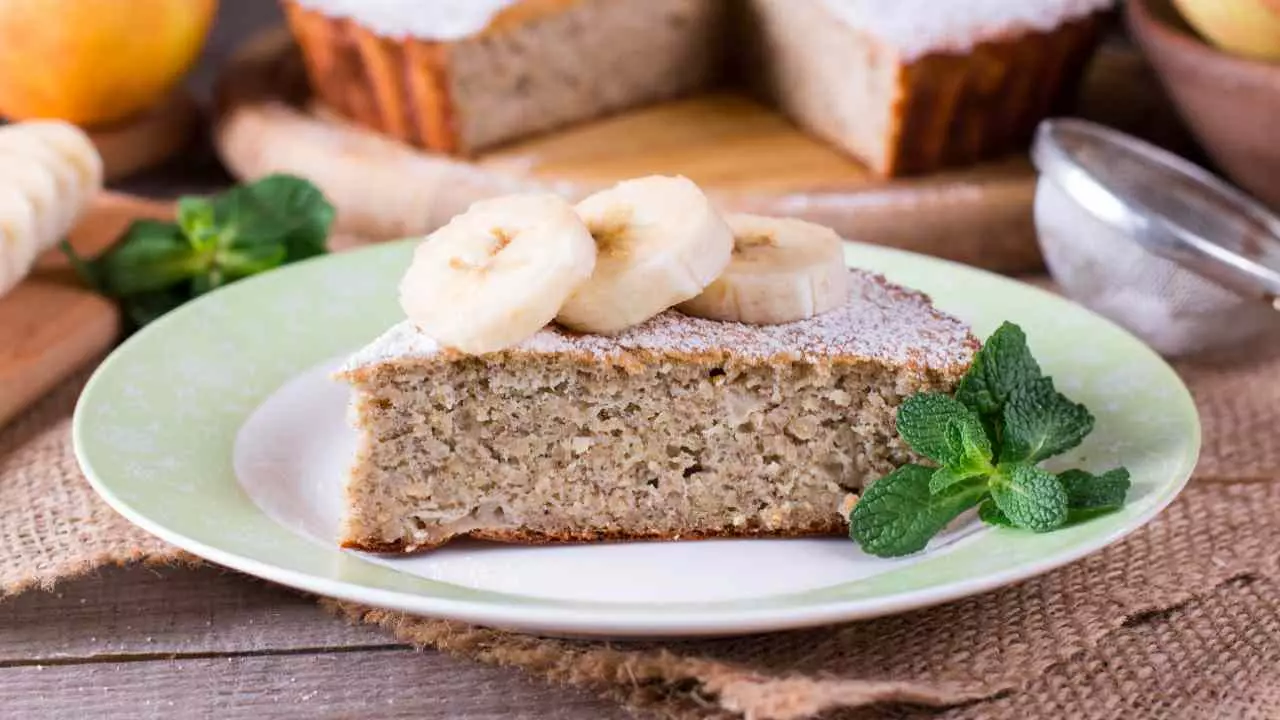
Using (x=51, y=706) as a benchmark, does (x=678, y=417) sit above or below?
above

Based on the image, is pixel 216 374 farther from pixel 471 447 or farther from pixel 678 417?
pixel 678 417

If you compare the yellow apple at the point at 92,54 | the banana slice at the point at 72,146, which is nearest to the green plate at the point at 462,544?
the banana slice at the point at 72,146

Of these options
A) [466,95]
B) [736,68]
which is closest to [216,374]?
[466,95]

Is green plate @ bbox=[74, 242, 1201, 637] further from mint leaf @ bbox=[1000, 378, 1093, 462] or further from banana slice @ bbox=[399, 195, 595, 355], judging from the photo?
banana slice @ bbox=[399, 195, 595, 355]

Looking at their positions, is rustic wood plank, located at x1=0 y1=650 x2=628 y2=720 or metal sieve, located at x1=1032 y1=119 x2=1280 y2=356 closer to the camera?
rustic wood plank, located at x1=0 y1=650 x2=628 y2=720

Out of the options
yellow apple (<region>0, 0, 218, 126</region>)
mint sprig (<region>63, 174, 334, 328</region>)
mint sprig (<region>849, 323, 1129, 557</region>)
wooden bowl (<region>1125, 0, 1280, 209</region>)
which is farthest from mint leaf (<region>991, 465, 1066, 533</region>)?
yellow apple (<region>0, 0, 218, 126</region>)

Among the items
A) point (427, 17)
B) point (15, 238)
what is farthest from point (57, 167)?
point (427, 17)
